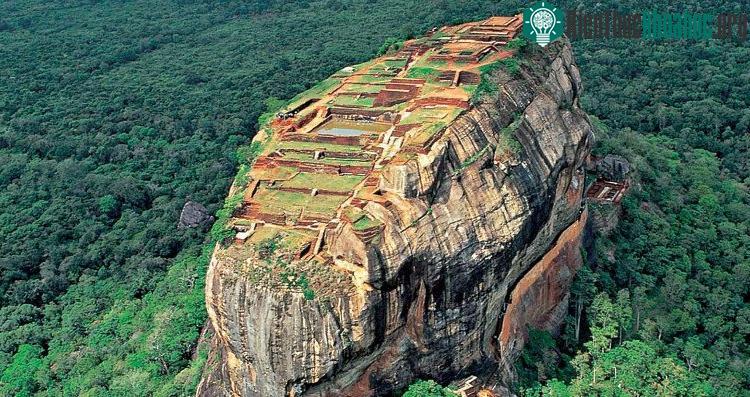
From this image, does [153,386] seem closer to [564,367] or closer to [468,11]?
[564,367]

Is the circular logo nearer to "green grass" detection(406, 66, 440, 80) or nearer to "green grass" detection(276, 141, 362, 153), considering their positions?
"green grass" detection(406, 66, 440, 80)

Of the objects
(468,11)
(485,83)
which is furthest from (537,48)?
(468,11)

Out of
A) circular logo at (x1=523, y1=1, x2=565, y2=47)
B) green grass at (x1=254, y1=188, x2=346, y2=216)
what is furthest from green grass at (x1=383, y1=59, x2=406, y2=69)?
green grass at (x1=254, y1=188, x2=346, y2=216)

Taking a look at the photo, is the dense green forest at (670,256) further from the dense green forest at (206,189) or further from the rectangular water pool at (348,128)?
the rectangular water pool at (348,128)

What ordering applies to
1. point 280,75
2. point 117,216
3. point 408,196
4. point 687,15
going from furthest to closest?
1. point 280,75
2. point 687,15
3. point 117,216
4. point 408,196

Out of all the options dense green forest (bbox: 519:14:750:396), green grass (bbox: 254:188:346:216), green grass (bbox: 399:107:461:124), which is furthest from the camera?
dense green forest (bbox: 519:14:750:396)

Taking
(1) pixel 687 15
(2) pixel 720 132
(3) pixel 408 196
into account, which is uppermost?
(3) pixel 408 196

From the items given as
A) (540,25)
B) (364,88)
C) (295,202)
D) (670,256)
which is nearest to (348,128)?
(364,88)
